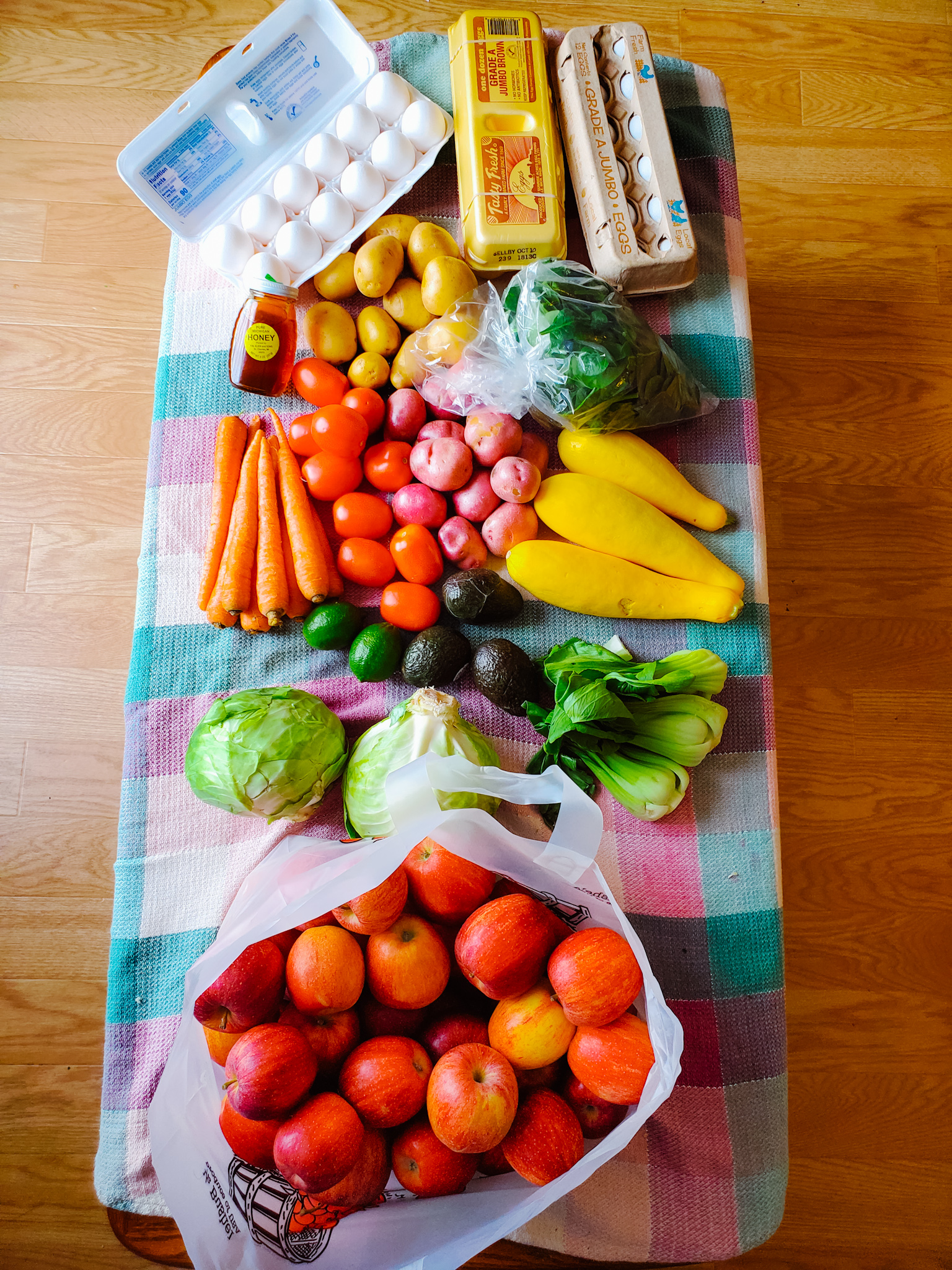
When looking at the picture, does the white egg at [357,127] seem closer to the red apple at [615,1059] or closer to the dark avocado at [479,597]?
the dark avocado at [479,597]

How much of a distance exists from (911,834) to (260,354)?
1332 mm

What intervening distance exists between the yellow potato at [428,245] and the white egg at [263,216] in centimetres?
19

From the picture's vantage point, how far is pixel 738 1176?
897mm

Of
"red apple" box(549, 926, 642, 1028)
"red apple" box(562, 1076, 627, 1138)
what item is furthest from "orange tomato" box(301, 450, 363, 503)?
"red apple" box(562, 1076, 627, 1138)

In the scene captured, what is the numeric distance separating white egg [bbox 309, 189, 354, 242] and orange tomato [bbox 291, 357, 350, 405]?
0.59 feet

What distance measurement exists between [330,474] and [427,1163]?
2.57 feet

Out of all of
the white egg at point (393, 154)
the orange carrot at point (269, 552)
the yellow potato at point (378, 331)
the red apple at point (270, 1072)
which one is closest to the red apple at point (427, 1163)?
the red apple at point (270, 1072)

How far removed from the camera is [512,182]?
41.1 inches

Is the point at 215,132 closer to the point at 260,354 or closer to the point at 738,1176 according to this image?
the point at 260,354

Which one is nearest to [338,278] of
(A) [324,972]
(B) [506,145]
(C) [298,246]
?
(C) [298,246]

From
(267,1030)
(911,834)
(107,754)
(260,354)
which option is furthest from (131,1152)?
(911,834)

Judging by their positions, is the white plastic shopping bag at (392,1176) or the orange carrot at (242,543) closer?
the white plastic shopping bag at (392,1176)

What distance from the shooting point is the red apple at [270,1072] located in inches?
27.1

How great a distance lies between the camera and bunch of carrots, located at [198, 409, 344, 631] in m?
1.03
